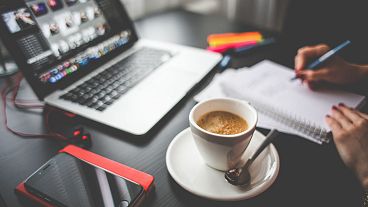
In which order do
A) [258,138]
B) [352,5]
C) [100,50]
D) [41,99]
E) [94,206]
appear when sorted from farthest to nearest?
[352,5], [100,50], [41,99], [258,138], [94,206]

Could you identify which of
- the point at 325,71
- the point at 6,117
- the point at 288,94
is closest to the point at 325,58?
the point at 325,71

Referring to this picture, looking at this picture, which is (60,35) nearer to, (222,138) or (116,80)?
(116,80)

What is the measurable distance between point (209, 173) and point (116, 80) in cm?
37

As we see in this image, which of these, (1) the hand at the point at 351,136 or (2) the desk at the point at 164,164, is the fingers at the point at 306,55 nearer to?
(1) the hand at the point at 351,136

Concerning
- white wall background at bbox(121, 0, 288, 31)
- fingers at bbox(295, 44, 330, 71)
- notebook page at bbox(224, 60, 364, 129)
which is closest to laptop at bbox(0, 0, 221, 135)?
notebook page at bbox(224, 60, 364, 129)

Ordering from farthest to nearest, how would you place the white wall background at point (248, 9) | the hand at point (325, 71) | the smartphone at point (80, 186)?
the white wall background at point (248, 9)
the hand at point (325, 71)
the smartphone at point (80, 186)

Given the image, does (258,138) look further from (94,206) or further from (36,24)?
(36,24)

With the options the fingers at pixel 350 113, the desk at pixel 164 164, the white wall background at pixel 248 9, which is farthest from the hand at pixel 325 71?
the white wall background at pixel 248 9

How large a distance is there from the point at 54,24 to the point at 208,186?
1.79 ft

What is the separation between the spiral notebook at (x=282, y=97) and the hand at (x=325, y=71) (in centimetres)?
3

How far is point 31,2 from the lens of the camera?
2.16ft

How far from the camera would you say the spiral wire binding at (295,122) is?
0.56 meters

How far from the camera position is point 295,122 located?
576mm

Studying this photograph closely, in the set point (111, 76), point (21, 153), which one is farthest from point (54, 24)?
point (21, 153)
